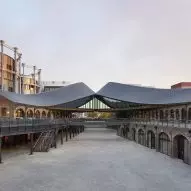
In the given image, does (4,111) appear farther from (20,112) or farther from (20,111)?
(20,112)

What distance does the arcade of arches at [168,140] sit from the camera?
36.1 meters

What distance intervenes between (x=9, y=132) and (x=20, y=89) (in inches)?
2468

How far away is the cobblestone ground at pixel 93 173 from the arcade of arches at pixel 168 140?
2.08 m

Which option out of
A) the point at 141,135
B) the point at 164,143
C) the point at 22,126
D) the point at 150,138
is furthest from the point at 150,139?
the point at 22,126

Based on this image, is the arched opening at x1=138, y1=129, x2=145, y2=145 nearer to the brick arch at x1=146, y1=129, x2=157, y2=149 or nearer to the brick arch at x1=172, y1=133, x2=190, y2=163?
the brick arch at x1=146, y1=129, x2=157, y2=149

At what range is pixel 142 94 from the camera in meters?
81.8

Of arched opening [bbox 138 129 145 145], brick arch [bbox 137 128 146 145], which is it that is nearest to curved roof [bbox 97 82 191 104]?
brick arch [bbox 137 128 146 145]

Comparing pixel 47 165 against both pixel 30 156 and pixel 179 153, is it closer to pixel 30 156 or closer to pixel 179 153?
pixel 30 156

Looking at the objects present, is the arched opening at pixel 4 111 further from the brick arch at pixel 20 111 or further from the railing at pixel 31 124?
the railing at pixel 31 124

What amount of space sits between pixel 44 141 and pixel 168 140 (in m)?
18.5

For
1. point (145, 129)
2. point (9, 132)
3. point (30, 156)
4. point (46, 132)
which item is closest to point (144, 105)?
point (145, 129)

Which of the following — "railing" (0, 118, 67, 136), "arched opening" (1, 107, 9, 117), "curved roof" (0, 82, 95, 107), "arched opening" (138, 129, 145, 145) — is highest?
"curved roof" (0, 82, 95, 107)

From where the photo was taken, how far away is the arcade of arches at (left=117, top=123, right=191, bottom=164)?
119ft

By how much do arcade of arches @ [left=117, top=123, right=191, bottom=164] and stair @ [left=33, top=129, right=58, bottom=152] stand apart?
56.6 ft
